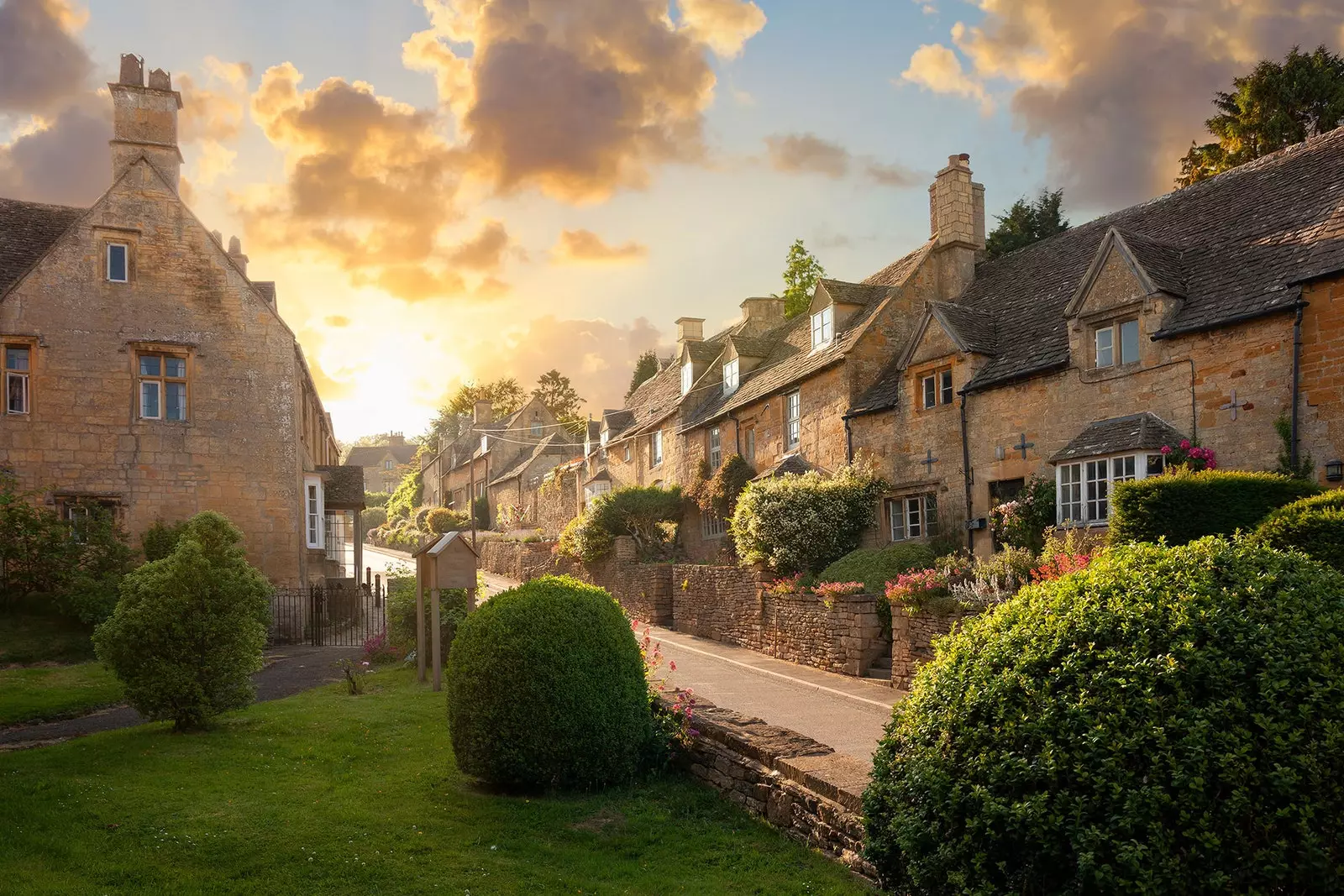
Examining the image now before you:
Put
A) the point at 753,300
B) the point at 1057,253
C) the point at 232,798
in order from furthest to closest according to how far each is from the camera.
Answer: the point at 753,300 → the point at 1057,253 → the point at 232,798

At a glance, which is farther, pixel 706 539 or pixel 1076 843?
pixel 706 539

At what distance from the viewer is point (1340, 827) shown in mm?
4367

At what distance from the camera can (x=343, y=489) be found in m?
32.1

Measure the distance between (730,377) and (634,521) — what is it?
647 centimetres

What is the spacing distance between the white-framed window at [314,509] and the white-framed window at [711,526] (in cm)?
1293

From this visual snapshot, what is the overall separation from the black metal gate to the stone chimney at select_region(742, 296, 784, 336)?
19.3 meters

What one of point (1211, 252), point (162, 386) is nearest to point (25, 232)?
point (162, 386)

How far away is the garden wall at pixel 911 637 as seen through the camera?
53.3 ft

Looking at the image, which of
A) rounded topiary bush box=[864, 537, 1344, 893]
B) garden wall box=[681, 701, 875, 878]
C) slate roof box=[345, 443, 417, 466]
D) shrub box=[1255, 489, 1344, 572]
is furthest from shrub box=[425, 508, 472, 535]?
slate roof box=[345, 443, 417, 466]

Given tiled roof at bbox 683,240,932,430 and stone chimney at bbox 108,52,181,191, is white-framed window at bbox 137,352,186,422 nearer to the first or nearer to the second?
stone chimney at bbox 108,52,181,191

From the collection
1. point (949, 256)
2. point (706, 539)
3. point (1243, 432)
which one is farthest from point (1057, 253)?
point (706, 539)

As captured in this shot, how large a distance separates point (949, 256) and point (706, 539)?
12898mm

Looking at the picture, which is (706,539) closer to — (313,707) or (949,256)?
(949,256)

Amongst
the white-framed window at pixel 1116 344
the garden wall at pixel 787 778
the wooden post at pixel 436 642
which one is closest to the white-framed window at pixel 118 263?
the wooden post at pixel 436 642
